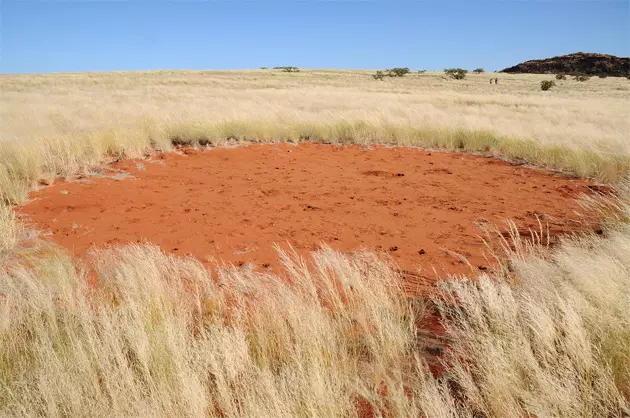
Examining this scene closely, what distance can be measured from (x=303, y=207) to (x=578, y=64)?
348ft

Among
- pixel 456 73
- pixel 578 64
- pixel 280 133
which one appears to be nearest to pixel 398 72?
pixel 456 73

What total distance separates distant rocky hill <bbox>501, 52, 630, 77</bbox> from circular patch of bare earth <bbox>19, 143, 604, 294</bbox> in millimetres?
91801

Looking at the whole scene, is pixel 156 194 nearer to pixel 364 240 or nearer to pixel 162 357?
pixel 364 240

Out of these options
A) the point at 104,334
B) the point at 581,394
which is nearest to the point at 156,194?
the point at 104,334

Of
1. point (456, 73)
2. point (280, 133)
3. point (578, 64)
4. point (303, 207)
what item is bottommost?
point (303, 207)

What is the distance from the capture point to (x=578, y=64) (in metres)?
89.6

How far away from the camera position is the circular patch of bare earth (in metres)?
4.95

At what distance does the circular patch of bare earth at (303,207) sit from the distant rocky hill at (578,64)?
91.8 metres

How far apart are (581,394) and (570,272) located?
1.39 metres

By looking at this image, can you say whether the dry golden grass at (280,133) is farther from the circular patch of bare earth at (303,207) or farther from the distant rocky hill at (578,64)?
the distant rocky hill at (578,64)

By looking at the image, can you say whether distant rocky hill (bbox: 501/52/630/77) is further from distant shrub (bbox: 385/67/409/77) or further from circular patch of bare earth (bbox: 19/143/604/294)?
circular patch of bare earth (bbox: 19/143/604/294)

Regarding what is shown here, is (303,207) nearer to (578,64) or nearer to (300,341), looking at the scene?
(300,341)

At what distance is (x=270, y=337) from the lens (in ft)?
8.96

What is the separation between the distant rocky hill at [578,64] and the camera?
276 feet
